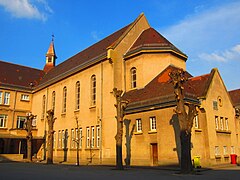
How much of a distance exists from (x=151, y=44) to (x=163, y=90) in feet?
22.6

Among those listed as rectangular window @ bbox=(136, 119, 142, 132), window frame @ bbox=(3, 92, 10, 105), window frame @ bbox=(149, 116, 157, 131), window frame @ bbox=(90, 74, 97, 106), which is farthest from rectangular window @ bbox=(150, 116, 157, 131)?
window frame @ bbox=(3, 92, 10, 105)

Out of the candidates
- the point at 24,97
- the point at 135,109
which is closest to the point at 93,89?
the point at 135,109

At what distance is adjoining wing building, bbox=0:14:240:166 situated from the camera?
2191 centimetres

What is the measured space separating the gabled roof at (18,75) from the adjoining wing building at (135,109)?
2.57 metres

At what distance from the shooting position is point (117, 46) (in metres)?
28.9

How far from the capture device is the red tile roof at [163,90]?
72.2 feet

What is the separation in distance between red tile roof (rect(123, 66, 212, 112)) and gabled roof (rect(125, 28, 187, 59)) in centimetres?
236

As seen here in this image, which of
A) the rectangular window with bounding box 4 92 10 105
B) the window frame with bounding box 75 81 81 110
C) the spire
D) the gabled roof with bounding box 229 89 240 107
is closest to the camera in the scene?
A: the window frame with bounding box 75 81 81 110

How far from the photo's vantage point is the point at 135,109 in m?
24.2

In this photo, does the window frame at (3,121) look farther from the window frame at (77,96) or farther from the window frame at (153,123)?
the window frame at (153,123)

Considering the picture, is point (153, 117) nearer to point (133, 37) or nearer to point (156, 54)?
point (156, 54)

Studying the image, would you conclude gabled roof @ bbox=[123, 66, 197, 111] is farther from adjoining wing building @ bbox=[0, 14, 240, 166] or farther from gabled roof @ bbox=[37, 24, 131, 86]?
gabled roof @ bbox=[37, 24, 131, 86]

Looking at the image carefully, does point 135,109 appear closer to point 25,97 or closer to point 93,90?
point 93,90

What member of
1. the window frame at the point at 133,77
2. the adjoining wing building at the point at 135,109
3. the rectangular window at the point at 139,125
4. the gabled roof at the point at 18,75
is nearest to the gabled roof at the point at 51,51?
the gabled roof at the point at 18,75
